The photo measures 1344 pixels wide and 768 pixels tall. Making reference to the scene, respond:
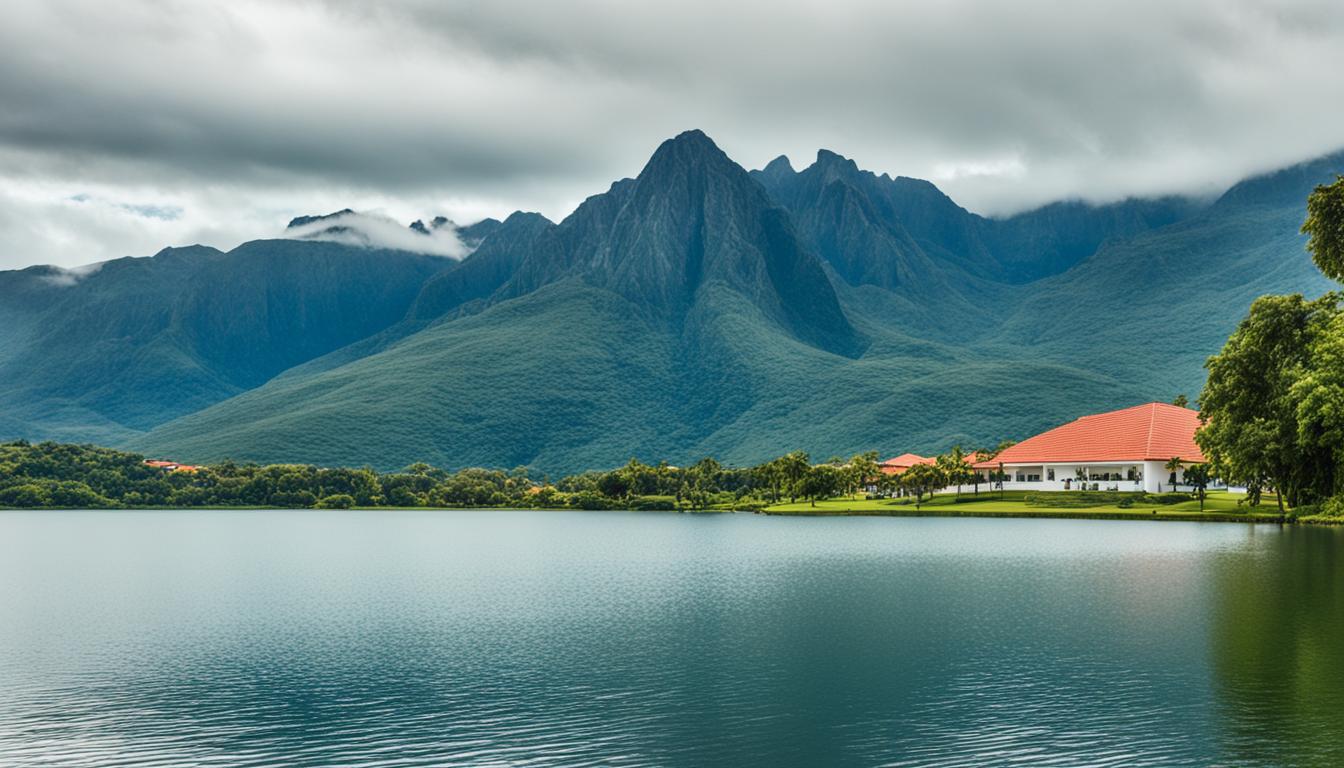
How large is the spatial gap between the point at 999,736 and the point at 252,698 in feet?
63.0

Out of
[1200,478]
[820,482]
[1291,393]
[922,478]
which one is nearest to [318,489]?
[820,482]

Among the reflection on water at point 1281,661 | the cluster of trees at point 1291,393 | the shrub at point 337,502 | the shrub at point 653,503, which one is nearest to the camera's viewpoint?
the reflection on water at point 1281,661

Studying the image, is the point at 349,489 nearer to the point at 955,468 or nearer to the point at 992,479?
the point at 955,468

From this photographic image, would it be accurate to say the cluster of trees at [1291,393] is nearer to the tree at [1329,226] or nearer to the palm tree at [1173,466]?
the tree at [1329,226]

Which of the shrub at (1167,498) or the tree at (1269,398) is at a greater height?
the tree at (1269,398)

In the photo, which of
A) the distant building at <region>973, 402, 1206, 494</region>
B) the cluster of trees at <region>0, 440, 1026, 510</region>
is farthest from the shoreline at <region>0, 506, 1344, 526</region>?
the distant building at <region>973, 402, 1206, 494</region>

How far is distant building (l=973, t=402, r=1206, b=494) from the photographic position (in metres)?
124

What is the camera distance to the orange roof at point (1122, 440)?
125312mm

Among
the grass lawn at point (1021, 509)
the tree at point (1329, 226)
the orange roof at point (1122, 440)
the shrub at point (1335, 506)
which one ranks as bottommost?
the grass lawn at point (1021, 509)

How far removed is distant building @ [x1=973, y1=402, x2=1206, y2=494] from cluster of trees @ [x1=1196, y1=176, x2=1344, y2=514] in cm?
3815

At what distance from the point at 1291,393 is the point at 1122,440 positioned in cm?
6288

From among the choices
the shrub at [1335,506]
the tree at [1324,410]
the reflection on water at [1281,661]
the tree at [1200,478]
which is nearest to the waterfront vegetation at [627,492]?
the tree at [1200,478]

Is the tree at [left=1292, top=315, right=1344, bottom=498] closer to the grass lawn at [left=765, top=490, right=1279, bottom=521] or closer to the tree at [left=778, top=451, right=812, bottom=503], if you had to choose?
the grass lawn at [left=765, top=490, right=1279, bottom=521]

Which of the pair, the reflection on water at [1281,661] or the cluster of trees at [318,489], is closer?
the reflection on water at [1281,661]
